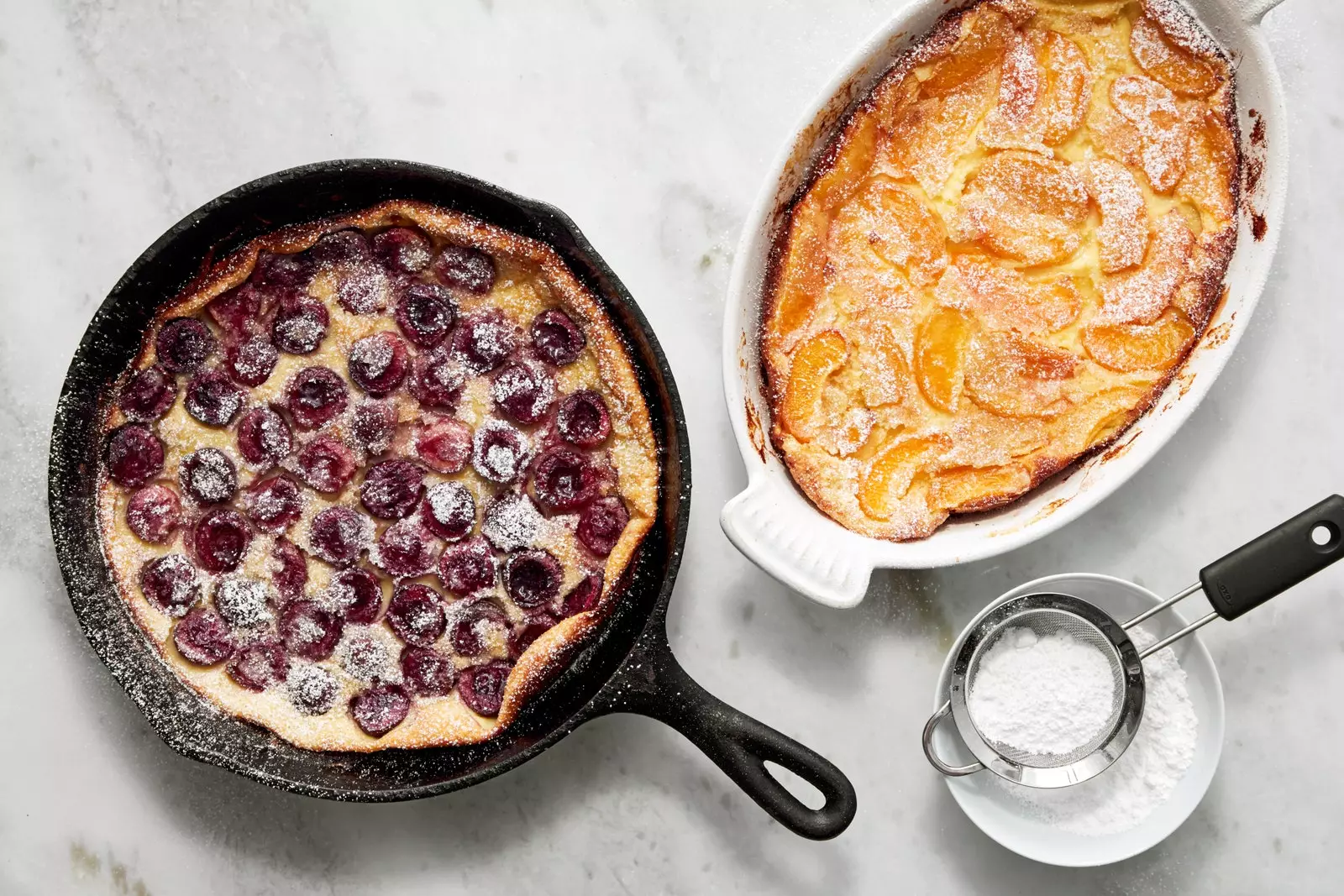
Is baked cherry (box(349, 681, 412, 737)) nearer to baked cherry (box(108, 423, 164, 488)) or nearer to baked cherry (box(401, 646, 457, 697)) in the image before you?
baked cherry (box(401, 646, 457, 697))

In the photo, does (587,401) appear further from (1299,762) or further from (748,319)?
(1299,762)

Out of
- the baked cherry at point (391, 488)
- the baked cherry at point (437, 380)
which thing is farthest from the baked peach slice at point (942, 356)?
the baked cherry at point (391, 488)

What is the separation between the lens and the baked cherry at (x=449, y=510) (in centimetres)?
192

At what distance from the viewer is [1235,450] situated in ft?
7.07

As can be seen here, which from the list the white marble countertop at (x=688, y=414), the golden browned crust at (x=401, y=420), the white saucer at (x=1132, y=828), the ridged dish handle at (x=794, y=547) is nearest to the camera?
the ridged dish handle at (x=794, y=547)

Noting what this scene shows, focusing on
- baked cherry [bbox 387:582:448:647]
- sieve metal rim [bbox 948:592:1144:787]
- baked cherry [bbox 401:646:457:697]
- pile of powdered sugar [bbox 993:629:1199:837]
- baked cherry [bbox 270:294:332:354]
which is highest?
baked cherry [bbox 270:294:332:354]

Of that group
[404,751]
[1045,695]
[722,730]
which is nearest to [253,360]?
[404,751]

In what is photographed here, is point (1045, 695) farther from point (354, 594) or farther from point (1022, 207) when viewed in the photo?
point (354, 594)

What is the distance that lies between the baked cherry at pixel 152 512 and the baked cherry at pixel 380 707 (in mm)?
493

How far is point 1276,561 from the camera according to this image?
1840 mm

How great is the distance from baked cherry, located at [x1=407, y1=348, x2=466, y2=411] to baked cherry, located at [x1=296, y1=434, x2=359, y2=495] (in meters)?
0.18

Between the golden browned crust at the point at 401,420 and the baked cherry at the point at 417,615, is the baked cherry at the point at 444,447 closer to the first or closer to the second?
the golden browned crust at the point at 401,420

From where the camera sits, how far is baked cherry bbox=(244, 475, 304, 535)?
1.93m

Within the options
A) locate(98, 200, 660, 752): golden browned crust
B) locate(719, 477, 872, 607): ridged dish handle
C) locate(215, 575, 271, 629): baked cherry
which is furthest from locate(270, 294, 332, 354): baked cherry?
locate(719, 477, 872, 607): ridged dish handle
